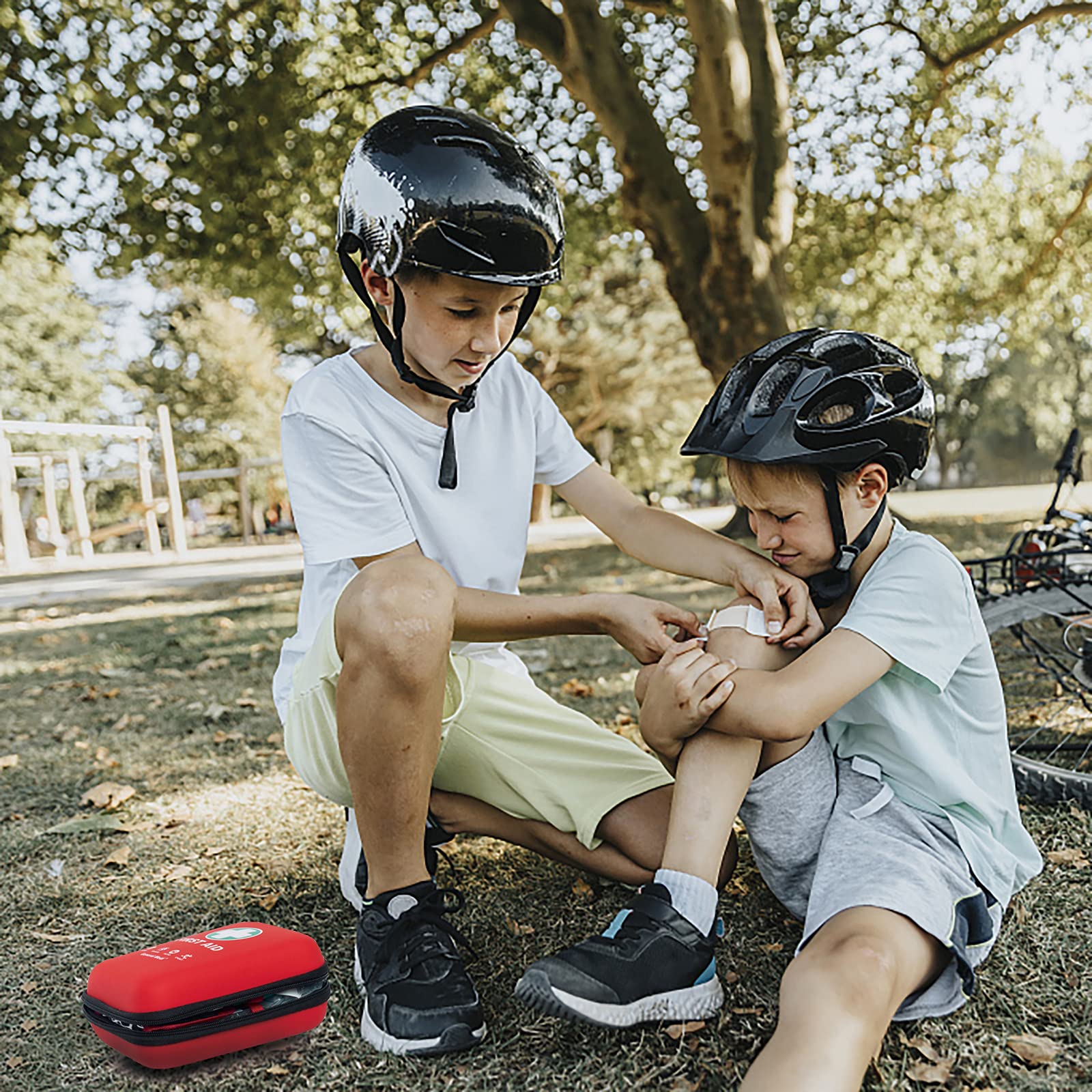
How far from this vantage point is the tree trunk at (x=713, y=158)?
8.48m

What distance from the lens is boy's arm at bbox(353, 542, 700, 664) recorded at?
2.22 metres

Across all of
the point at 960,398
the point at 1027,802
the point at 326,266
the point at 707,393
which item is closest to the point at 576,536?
the point at 326,266

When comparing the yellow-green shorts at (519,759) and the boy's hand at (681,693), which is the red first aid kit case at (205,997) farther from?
the boy's hand at (681,693)

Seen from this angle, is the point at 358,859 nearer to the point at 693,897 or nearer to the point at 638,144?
the point at 693,897

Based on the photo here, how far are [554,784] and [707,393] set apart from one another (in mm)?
25563

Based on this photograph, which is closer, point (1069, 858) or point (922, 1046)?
point (922, 1046)

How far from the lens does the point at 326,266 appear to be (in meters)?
12.8

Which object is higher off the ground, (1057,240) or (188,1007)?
(1057,240)

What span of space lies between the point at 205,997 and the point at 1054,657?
3.06 metres

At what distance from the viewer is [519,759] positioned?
2.47 meters

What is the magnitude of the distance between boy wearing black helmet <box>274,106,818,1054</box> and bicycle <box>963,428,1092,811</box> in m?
1.23

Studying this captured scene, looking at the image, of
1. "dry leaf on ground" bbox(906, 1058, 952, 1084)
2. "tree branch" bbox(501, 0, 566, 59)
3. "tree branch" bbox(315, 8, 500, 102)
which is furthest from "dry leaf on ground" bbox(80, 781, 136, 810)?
"tree branch" bbox(315, 8, 500, 102)

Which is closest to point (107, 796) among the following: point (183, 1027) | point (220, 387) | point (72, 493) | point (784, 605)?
point (183, 1027)

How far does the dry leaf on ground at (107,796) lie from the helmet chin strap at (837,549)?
8.28ft
